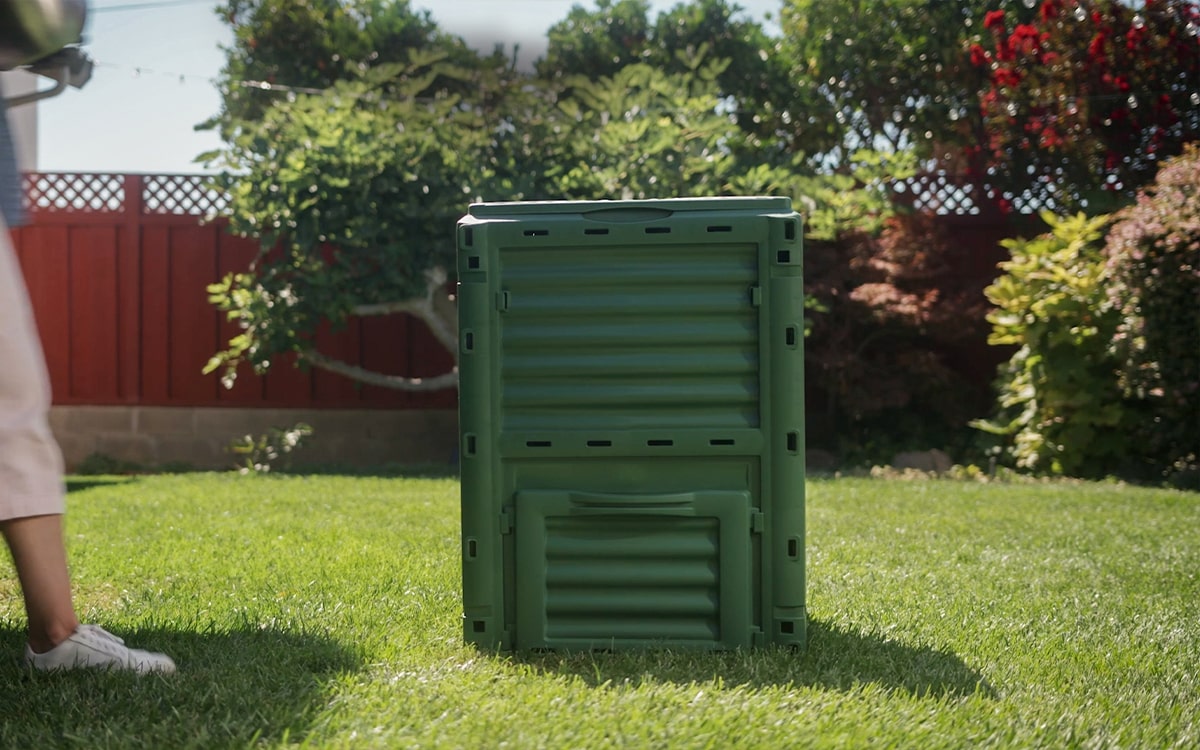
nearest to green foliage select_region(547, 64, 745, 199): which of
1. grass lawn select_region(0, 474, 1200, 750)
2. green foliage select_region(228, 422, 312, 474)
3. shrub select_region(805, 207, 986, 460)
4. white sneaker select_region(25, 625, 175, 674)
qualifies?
shrub select_region(805, 207, 986, 460)

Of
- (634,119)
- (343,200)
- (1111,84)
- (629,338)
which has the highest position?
(1111,84)

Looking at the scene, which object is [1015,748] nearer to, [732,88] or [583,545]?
[583,545]

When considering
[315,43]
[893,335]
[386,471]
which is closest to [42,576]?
[386,471]

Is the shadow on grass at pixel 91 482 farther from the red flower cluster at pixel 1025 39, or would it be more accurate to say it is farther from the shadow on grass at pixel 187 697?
the red flower cluster at pixel 1025 39

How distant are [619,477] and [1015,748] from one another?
1.14m

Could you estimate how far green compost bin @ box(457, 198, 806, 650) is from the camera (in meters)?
3.00

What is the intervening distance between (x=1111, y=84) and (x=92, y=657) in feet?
30.5

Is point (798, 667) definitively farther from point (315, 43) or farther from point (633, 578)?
point (315, 43)

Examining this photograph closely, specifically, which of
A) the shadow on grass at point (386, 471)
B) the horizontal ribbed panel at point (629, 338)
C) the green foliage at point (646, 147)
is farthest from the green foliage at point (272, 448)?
the horizontal ribbed panel at point (629, 338)

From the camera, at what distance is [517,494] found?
9.91 ft

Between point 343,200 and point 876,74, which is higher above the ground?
point 876,74

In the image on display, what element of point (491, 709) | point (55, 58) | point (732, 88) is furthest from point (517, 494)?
point (732, 88)

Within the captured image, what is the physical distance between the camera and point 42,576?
101 inches

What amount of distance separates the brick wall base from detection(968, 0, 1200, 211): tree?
5702 mm
